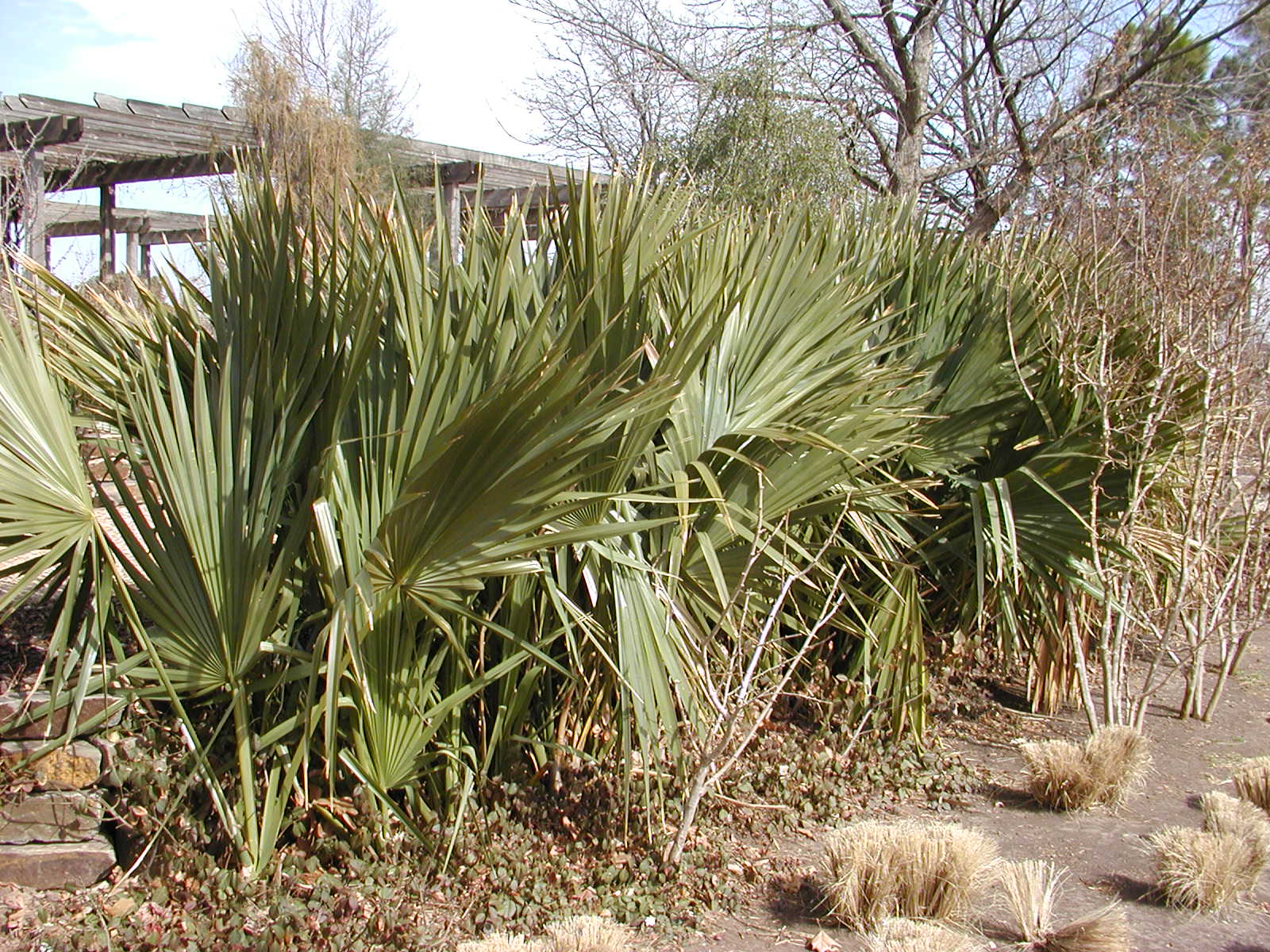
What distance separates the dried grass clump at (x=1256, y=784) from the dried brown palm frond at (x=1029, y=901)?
5.29 ft

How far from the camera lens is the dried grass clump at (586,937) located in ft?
10.5

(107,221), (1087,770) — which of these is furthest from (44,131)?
(1087,770)

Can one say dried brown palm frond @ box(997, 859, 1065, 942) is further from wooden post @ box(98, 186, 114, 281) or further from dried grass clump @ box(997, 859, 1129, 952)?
wooden post @ box(98, 186, 114, 281)

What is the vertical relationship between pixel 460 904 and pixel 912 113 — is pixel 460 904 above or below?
below

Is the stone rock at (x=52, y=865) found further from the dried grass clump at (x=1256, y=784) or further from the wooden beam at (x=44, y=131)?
the wooden beam at (x=44, y=131)

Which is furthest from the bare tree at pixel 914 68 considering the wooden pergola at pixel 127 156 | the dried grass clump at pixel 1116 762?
the dried grass clump at pixel 1116 762

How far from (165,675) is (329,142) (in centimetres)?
920

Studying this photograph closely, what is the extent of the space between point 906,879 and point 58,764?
2.71 meters

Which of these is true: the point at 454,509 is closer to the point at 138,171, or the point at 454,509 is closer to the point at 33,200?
the point at 33,200

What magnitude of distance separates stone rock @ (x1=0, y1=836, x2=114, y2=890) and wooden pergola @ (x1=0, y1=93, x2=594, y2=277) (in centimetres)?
628

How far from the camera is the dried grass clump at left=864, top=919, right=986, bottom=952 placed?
3275mm

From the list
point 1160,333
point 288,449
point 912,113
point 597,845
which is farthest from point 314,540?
point 912,113

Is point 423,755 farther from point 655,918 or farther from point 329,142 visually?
point 329,142

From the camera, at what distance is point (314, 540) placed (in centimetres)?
331
